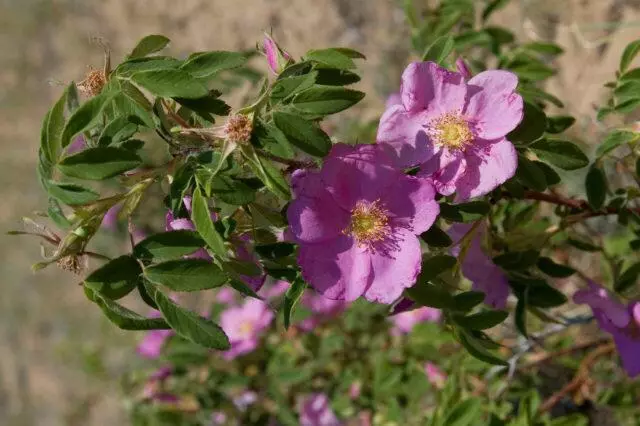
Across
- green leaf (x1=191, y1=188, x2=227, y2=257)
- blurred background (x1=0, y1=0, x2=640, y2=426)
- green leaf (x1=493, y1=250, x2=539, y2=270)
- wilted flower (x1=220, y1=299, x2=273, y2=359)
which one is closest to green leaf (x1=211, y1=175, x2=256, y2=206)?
green leaf (x1=191, y1=188, x2=227, y2=257)

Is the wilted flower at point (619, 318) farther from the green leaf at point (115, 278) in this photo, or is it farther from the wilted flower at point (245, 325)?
the wilted flower at point (245, 325)

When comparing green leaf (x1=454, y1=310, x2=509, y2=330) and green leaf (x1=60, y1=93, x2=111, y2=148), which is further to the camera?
green leaf (x1=454, y1=310, x2=509, y2=330)

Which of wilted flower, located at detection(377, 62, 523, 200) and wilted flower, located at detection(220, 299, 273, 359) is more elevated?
wilted flower, located at detection(377, 62, 523, 200)

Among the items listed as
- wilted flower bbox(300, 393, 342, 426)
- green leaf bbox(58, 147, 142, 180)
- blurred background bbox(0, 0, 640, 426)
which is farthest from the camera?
blurred background bbox(0, 0, 640, 426)

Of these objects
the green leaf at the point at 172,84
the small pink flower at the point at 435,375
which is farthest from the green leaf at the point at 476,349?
the small pink flower at the point at 435,375

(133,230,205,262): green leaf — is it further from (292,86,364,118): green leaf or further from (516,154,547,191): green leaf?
(516,154,547,191): green leaf

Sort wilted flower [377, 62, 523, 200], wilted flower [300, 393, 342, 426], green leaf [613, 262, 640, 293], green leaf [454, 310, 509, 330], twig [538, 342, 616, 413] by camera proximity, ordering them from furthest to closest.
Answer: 1. wilted flower [300, 393, 342, 426]
2. twig [538, 342, 616, 413]
3. green leaf [613, 262, 640, 293]
4. green leaf [454, 310, 509, 330]
5. wilted flower [377, 62, 523, 200]

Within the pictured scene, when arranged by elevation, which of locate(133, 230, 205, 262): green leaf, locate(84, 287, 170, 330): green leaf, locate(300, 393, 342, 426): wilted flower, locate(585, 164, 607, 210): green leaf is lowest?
locate(300, 393, 342, 426): wilted flower
